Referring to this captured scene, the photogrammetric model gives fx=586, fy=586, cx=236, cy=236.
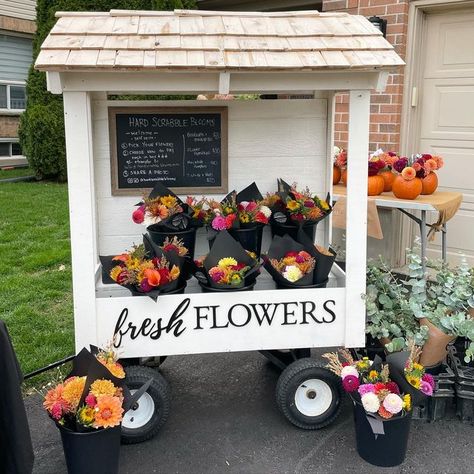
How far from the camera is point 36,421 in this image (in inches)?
120

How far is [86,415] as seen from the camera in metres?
2.30

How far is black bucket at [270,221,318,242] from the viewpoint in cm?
302

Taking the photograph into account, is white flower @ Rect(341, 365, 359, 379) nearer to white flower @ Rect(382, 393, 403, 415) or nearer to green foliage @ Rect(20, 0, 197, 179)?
white flower @ Rect(382, 393, 403, 415)

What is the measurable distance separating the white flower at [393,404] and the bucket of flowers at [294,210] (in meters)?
0.95

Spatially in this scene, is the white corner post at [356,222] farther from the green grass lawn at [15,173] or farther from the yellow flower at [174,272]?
the green grass lawn at [15,173]

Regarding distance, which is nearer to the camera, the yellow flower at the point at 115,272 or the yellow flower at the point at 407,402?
the yellow flower at the point at 407,402

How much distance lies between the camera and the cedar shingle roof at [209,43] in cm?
237

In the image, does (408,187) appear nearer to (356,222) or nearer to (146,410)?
(356,222)

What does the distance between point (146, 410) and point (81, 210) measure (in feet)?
3.25

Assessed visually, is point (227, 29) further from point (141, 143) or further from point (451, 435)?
point (451, 435)

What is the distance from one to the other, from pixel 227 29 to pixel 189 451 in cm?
198

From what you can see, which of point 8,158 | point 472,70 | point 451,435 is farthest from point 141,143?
point 8,158

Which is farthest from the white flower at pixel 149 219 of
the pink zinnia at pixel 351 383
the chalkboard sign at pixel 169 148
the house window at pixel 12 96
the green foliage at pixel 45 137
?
the house window at pixel 12 96

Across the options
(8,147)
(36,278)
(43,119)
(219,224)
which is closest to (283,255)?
(219,224)
